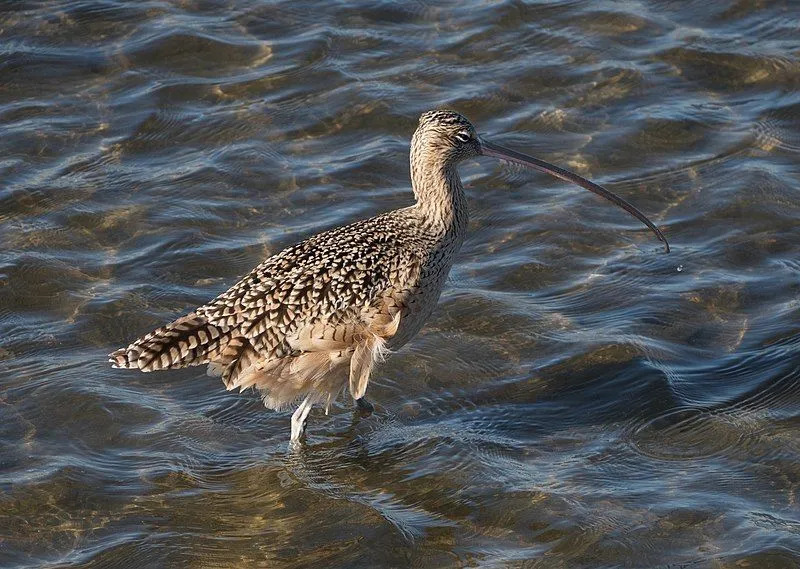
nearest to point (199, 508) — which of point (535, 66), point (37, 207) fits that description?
point (37, 207)

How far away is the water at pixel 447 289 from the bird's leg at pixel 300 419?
0.38ft

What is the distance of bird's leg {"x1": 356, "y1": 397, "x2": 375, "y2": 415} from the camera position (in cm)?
668

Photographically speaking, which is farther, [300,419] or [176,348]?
[300,419]

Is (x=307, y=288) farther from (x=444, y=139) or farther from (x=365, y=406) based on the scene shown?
(x=444, y=139)

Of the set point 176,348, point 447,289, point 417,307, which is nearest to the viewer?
point 176,348

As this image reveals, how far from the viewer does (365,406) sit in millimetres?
6719

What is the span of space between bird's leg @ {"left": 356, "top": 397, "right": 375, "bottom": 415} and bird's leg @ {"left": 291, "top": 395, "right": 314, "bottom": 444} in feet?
1.07

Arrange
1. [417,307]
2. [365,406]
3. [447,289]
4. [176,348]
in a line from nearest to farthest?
1. [176,348]
2. [417,307]
3. [365,406]
4. [447,289]

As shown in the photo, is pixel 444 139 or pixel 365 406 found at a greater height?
pixel 444 139

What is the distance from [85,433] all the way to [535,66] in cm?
456

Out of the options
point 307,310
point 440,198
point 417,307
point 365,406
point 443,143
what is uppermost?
point 443,143

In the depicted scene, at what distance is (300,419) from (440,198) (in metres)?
1.28

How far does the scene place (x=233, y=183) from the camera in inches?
336

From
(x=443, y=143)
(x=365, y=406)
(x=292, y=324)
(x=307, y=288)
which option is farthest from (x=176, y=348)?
(x=443, y=143)
